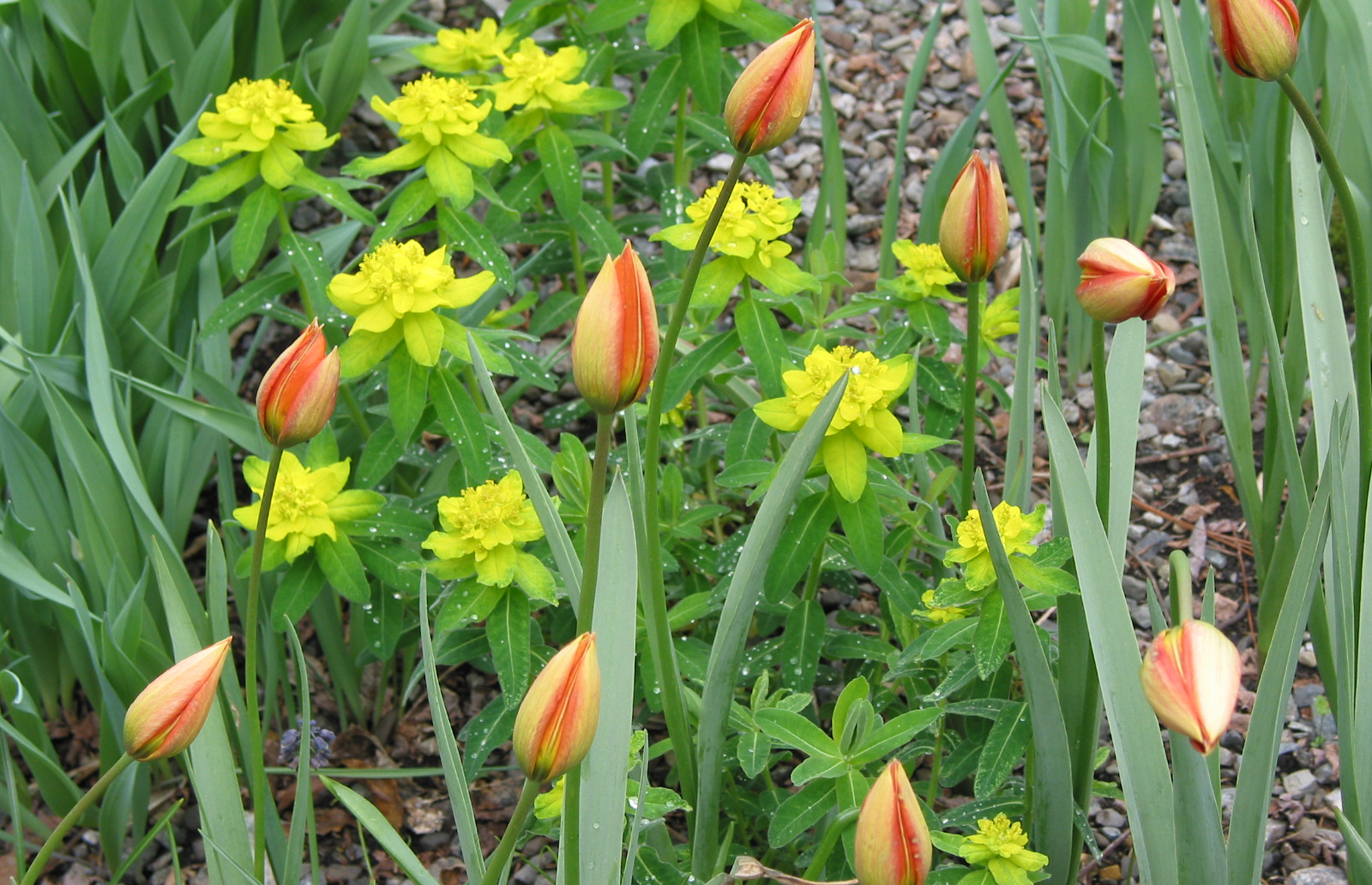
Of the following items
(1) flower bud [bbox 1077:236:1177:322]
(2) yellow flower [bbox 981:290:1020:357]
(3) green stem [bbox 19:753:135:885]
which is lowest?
(3) green stem [bbox 19:753:135:885]

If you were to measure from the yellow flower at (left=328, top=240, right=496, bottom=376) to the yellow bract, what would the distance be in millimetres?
202

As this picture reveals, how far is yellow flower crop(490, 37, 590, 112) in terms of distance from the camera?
1.90m

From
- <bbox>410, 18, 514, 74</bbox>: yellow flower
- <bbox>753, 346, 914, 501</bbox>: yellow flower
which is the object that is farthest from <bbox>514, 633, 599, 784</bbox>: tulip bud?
<bbox>410, 18, 514, 74</bbox>: yellow flower

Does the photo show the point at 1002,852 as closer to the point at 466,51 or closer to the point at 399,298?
the point at 399,298

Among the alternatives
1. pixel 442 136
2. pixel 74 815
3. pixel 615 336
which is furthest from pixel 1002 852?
pixel 442 136

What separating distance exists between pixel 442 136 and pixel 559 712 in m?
1.19

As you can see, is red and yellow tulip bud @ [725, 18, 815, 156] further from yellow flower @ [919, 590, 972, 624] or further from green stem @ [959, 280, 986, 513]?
yellow flower @ [919, 590, 972, 624]

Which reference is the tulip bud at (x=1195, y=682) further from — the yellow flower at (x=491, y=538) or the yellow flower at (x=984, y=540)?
the yellow flower at (x=491, y=538)

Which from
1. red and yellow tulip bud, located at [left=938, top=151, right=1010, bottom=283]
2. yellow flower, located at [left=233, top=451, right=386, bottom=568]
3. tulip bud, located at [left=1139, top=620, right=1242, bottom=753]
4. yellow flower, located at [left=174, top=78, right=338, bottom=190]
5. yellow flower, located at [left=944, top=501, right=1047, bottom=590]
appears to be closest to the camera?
tulip bud, located at [left=1139, top=620, right=1242, bottom=753]

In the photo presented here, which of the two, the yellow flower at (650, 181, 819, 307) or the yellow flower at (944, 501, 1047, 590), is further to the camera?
the yellow flower at (650, 181, 819, 307)

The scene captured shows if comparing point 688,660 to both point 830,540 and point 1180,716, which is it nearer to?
point 830,540

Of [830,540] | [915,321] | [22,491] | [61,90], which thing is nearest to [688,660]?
[830,540]

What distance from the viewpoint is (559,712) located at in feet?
2.72

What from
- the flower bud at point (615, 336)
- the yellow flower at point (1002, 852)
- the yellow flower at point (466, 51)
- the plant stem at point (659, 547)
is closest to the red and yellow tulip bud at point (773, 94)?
the plant stem at point (659, 547)
